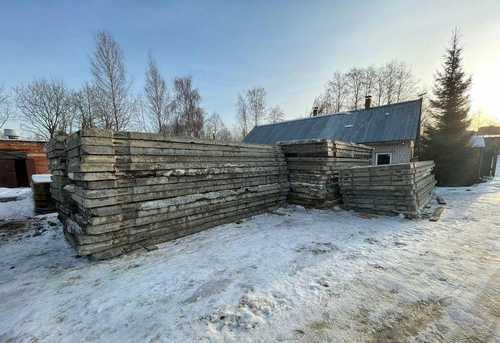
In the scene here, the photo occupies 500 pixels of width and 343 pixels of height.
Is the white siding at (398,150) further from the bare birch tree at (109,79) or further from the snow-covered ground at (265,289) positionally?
the bare birch tree at (109,79)

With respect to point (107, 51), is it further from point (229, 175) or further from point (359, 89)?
point (359, 89)

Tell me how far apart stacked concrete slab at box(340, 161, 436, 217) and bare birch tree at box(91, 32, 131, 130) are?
51.3ft

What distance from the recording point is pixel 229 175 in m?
5.74

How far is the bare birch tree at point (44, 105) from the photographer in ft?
67.4

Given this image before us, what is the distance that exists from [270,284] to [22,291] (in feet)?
10.8

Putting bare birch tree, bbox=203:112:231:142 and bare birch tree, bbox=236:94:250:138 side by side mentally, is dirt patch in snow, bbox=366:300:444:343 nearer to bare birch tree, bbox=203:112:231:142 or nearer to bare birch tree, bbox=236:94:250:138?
bare birch tree, bbox=203:112:231:142

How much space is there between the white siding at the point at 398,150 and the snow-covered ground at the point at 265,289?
8815 millimetres

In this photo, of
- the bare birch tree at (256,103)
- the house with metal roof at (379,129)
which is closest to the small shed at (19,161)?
the house with metal roof at (379,129)

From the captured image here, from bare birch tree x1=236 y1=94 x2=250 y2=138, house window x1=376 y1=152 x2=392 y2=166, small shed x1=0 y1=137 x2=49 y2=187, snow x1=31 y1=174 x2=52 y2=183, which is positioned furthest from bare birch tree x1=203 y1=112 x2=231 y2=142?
snow x1=31 y1=174 x2=52 y2=183

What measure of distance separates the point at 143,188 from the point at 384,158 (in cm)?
1377

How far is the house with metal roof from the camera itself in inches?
490

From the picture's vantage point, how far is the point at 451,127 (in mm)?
13055

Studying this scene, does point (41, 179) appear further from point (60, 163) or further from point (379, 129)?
point (379, 129)

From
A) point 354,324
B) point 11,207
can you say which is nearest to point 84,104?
point 11,207
